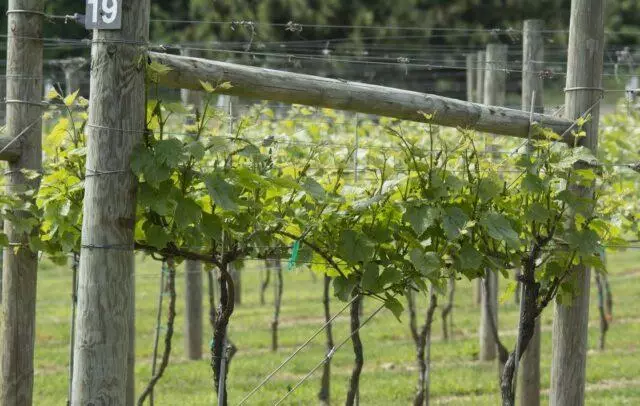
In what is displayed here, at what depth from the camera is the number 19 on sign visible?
485 cm

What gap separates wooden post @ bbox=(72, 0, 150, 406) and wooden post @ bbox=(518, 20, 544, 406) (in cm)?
378

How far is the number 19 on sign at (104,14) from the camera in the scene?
485 cm

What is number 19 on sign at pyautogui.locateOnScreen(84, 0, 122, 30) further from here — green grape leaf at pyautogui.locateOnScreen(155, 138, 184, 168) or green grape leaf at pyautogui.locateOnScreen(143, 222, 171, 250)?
green grape leaf at pyautogui.locateOnScreen(143, 222, 171, 250)

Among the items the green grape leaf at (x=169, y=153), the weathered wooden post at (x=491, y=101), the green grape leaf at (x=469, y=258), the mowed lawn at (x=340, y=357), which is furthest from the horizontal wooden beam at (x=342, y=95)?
the weathered wooden post at (x=491, y=101)

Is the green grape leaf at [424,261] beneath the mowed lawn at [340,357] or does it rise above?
above

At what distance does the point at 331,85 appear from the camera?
5832 millimetres

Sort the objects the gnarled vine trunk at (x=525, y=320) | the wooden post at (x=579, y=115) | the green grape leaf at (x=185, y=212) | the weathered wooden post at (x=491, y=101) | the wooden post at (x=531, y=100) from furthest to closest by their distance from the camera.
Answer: the weathered wooden post at (x=491, y=101) < the wooden post at (x=531, y=100) < the wooden post at (x=579, y=115) < the gnarled vine trunk at (x=525, y=320) < the green grape leaf at (x=185, y=212)

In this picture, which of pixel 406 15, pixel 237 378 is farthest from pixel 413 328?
pixel 406 15

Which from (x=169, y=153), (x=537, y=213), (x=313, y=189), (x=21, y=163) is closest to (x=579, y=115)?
(x=537, y=213)

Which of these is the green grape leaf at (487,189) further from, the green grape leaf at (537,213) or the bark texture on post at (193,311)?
the bark texture on post at (193,311)

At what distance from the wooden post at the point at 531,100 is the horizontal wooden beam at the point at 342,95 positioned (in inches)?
68.1

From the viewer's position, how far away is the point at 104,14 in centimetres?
487

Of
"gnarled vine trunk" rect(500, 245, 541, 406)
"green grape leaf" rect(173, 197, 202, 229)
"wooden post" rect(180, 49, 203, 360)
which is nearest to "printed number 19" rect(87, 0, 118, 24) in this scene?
"green grape leaf" rect(173, 197, 202, 229)

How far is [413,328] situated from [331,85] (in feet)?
16.8
